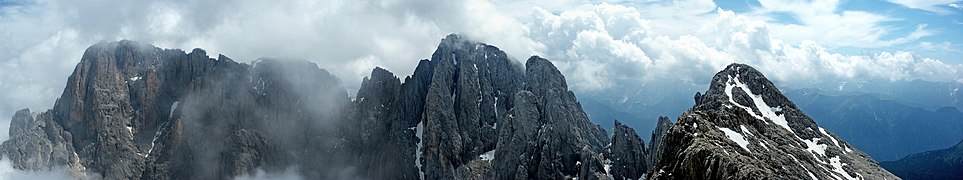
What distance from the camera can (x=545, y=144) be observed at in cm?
17288

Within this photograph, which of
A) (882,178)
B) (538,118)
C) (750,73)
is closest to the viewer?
(882,178)

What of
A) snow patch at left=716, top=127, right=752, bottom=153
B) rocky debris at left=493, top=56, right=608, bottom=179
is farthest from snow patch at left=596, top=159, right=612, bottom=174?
snow patch at left=716, top=127, right=752, bottom=153

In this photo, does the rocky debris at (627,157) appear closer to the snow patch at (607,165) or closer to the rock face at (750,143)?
the snow patch at (607,165)

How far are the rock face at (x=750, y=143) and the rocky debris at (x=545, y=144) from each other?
59267mm

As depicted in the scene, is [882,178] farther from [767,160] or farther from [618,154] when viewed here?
[618,154]

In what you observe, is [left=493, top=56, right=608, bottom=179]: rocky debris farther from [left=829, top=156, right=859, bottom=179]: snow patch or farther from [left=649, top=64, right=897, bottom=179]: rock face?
[left=829, top=156, right=859, bottom=179]: snow patch

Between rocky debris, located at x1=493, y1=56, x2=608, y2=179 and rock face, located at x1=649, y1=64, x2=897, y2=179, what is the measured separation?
194 feet

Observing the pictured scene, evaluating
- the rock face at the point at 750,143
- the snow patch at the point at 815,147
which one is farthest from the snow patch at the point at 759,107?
the snow patch at the point at 815,147

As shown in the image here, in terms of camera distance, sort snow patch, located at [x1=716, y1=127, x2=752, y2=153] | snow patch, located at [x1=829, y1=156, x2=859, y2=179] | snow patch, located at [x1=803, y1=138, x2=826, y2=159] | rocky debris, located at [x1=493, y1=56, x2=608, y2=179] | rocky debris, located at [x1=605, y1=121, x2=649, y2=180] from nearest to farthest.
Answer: snow patch, located at [x1=716, y1=127, x2=752, y2=153] → snow patch, located at [x1=829, y1=156, x2=859, y2=179] → snow patch, located at [x1=803, y1=138, x2=826, y2=159] → rocky debris, located at [x1=605, y1=121, x2=649, y2=180] → rocky debris, located at [x1=493, y1=56, x2=608, y2=179]

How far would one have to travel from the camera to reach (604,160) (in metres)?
174

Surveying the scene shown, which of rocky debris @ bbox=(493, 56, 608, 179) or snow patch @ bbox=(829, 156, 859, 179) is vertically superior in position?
rocky debris @ bbox=(493, 56, 608, 179)

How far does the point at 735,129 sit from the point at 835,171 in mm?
14141

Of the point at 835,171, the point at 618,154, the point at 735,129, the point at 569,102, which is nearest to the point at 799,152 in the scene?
the point at 835,171

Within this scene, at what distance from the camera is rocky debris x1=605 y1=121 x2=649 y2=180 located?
164875 mm
